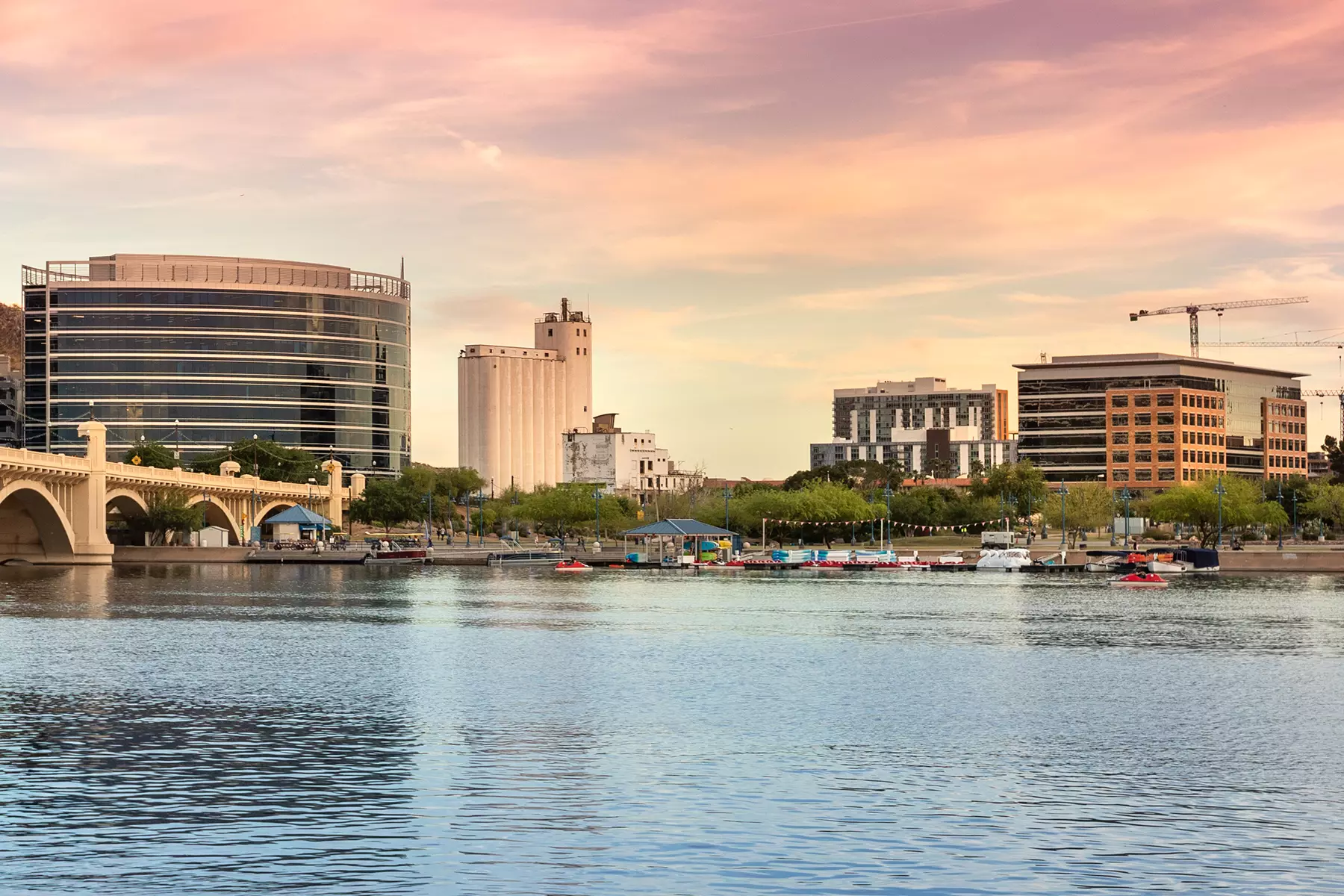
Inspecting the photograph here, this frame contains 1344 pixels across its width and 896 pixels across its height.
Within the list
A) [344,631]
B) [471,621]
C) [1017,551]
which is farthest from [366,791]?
[1017,551]

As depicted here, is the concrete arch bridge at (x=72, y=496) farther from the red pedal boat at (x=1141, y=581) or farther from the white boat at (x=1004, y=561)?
the red pedal boat at (x=1141, y=581)

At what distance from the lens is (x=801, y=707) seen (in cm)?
4753

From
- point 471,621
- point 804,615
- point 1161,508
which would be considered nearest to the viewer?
point 471,621

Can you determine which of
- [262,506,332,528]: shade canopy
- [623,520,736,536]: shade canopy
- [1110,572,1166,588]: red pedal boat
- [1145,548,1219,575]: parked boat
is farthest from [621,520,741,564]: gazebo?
[1145,548,1219,575]: parked boat

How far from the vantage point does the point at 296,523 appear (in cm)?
18100

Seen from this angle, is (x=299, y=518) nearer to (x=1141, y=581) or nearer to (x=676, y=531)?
(x=676, y=531)

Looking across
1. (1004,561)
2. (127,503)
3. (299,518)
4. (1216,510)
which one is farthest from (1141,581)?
(127,503)

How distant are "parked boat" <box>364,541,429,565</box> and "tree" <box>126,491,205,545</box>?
61.4ft

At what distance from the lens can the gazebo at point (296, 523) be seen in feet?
586

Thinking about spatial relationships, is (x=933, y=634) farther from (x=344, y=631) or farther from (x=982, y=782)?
(x=982, y=782)

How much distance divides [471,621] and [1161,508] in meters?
136

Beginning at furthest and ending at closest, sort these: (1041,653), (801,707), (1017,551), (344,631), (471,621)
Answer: (1017,551) → (471,621) → (344,631) → (1041,653) → (801,707)

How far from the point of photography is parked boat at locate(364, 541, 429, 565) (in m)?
169

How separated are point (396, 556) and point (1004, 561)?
64.1 meters
